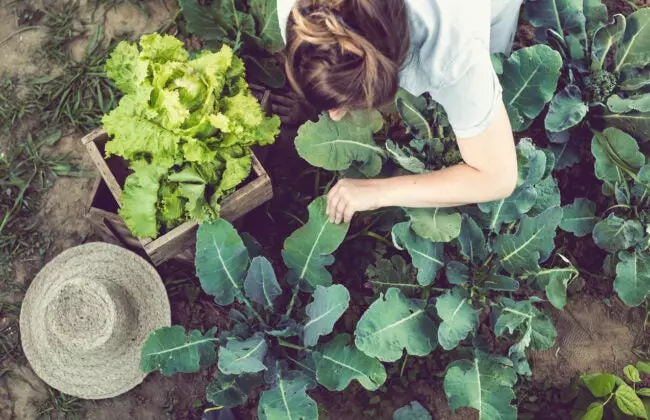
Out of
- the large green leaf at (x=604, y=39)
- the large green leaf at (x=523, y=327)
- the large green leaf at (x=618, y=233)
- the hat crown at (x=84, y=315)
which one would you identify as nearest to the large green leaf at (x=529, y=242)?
the large green leaf at (x=523, y=327)

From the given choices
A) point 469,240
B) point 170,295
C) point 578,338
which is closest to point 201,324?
point 170,295

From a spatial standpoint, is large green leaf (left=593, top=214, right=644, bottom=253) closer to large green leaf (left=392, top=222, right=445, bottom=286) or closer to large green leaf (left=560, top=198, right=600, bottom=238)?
large green leaf (left=560, top=198, right=600, bottom=238)

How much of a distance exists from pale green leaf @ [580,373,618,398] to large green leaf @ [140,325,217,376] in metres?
1.68

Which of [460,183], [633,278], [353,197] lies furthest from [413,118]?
[633,278]

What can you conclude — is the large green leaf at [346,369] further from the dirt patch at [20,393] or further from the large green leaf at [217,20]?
the large green leaf at [217,20]

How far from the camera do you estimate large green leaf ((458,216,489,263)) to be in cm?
276

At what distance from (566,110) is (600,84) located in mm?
247

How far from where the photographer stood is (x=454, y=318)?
2557mm

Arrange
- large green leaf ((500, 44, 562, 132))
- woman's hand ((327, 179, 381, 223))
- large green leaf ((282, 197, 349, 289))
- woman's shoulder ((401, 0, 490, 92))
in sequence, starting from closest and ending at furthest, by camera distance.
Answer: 1. woman's shoulder ((401, 0, 490, 92))
2. woman's hand ((327, 179, 381, 223))
3. large green leaf ((282, 197, 349, 289))
4. large green leaf ((500, 44, 562, 132))

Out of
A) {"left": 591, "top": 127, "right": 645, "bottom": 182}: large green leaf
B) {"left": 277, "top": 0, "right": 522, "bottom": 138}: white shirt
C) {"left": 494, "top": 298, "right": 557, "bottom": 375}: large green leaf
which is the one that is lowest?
{"left": 494, "top": 298, "right": 557, "bottom": 375}: large green leaf

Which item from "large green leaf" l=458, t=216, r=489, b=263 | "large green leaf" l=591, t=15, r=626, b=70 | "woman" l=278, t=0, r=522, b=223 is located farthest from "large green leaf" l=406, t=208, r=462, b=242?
"large green leaf" l=591, t=15, r=626, b=70

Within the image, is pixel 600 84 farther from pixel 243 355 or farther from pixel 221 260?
pixel 243 355

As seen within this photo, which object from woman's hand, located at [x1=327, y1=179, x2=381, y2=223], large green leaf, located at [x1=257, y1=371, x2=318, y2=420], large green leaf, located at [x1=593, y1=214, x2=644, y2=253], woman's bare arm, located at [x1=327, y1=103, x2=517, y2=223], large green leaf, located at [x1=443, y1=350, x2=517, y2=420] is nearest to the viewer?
woman's bare arm, located at [x1=327, y1=103, x2=517, y2=223]

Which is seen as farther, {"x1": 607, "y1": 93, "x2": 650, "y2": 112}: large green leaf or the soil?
the soil
